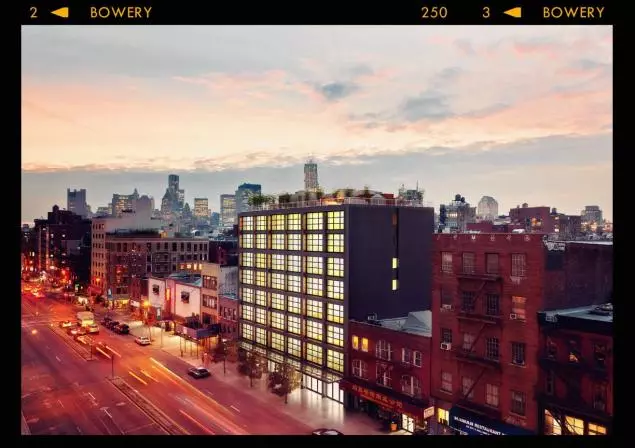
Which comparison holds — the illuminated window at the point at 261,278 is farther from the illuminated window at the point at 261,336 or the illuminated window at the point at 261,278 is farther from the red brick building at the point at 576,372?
the red brick building at the point at 576,372

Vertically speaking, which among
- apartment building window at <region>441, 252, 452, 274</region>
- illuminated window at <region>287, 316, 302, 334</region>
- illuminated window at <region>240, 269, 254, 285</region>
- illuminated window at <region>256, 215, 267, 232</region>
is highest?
illuminated window at <region>256, 215, 267, 232</region>

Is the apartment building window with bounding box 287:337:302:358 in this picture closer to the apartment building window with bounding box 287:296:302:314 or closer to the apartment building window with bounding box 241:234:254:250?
the apartment building window with bounding box 287:296:302:314

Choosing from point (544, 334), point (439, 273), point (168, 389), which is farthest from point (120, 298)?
point (544, 334)

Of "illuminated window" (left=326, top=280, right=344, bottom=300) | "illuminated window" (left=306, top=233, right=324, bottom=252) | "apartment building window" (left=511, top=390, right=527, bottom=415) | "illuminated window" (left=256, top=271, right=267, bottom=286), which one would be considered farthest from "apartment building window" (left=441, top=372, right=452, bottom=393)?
"illuminated window" (left=256, top=271, right=267, bottom=286)

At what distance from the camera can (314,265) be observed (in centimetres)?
5803

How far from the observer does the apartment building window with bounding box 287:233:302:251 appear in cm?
6041

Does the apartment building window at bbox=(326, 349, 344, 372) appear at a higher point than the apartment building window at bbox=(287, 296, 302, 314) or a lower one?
lower

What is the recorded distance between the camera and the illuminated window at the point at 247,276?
69.2 metres

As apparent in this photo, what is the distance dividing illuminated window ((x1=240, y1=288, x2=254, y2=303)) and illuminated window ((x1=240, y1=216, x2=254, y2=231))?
29.9ft

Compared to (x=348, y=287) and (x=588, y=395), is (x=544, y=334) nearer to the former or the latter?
(x=588, y=395)

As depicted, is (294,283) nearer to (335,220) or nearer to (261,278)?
(261,278)

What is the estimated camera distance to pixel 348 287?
174 ft

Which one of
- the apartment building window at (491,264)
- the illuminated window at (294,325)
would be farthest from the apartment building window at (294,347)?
the apartment building window at (491,264)

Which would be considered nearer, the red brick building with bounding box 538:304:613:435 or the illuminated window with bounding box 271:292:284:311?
the red brick building with bounding box 538:304:613:435
